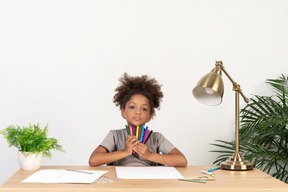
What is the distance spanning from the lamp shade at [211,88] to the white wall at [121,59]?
5.18 feet

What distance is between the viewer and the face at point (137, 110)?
2.25 m

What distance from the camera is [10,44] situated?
11.7 ft

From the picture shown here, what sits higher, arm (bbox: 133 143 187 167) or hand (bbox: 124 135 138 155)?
hand (bbox: 124 135 138 155)

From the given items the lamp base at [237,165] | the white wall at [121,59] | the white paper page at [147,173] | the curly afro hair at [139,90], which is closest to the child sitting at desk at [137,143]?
the curly afro hair at [139,90]

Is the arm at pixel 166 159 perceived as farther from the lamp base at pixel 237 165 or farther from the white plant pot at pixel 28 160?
the white plant pot at pixel 28 160

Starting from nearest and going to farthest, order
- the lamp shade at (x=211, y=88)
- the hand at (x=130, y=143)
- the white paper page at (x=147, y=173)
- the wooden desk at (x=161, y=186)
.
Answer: the wooden desk at (x=161, y=186) → the white paper page at (x=147, y=173) → the lamp shade at (x=211, y=88) → the hand at (x=130, y=143)

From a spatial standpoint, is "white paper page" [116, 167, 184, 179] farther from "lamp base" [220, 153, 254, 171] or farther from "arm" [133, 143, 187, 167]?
"lamp base" [220, 153, 254, 171]

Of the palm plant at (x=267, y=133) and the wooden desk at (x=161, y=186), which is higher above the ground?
the palm plant at (x=267, y=133)

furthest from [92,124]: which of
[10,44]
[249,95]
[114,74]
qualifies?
[249,95]

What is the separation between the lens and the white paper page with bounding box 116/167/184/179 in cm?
171

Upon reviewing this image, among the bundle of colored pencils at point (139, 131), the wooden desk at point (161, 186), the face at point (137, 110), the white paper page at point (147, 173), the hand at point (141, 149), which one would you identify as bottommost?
the wooden desk at point (161, 186)

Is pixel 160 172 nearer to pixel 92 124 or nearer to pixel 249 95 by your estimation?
pixel 92 124

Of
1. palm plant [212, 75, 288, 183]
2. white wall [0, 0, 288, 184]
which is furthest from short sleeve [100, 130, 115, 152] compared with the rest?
white wall [0, 0, 288, 184]

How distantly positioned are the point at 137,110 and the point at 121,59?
142 centimetres
